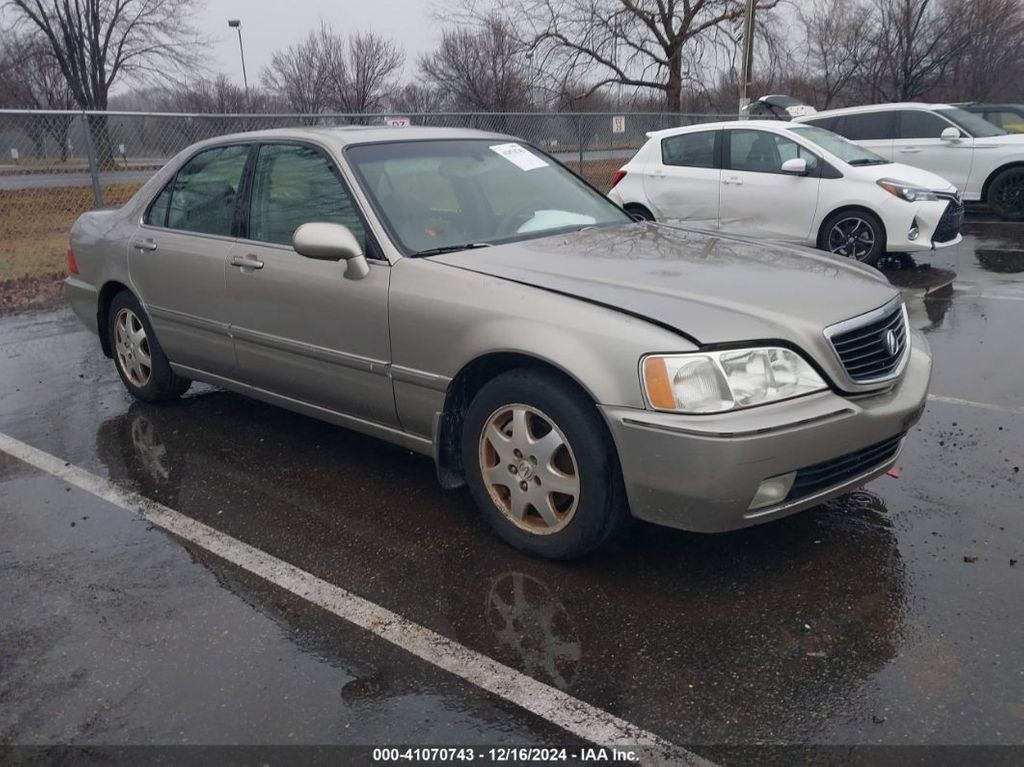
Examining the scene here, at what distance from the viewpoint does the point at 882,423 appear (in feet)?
11.0

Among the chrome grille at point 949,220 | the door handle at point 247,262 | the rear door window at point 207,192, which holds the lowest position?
the chrome grille at point 949,220

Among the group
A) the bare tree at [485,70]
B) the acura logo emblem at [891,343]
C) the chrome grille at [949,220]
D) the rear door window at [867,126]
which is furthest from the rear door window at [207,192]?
the bare tree at [485,70]

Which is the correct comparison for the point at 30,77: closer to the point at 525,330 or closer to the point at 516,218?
the point at 516,218

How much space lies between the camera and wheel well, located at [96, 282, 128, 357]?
18.4 ft

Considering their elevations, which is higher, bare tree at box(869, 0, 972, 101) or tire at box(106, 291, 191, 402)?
bare tree at box(869, 0, 972, 101)

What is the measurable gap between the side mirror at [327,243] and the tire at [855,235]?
22.1 feet

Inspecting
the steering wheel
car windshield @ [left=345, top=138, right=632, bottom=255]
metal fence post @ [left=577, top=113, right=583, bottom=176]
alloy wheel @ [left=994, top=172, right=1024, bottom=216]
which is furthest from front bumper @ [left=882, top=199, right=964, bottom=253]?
metal fence post @ [left=577, top=113, right=583, bottom=176]

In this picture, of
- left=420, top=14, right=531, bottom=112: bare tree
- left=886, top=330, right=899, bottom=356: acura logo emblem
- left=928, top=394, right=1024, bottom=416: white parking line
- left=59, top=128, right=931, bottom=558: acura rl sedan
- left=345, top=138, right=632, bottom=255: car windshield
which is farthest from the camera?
left=420, top=14, right=531, bottom=112: bare tree

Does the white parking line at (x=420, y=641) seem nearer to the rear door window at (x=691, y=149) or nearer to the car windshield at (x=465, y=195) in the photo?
the car windshield at (x=465, y=195)

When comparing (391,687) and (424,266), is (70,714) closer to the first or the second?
(391,687)

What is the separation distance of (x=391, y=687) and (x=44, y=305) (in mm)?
7964

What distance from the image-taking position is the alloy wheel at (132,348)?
549 cm

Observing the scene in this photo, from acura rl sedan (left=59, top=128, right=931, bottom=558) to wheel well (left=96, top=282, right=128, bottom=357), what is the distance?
0.33 m

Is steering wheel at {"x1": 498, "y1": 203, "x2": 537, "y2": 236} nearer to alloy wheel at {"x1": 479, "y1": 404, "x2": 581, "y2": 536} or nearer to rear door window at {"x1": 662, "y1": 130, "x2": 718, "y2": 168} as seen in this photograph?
alloy wheel at {"x1": 479, "y1": 404, "x2": 581, "y2": 536}
